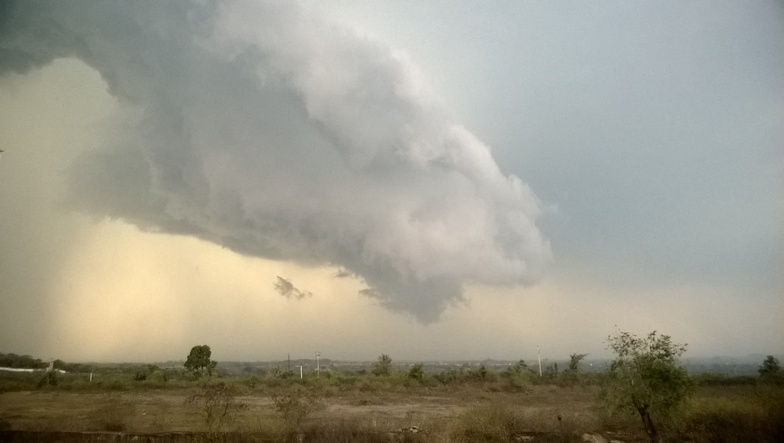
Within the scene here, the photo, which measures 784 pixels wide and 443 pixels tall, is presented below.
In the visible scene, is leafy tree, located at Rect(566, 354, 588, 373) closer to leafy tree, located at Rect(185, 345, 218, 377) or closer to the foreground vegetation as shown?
the foreground vegetation

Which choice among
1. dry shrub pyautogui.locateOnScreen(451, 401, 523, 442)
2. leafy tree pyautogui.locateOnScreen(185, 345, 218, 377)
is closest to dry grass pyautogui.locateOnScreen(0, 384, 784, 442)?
dry shrub pyautogui.locateOnScreen(451, 401, 523, 442)

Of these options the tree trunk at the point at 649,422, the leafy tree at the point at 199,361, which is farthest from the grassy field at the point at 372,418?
the leafy tree at the point at 199,361

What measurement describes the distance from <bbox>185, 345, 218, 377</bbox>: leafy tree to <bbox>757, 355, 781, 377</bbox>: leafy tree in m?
62.5

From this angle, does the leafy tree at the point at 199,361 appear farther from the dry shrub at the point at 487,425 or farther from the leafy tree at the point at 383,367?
the dry shrub at the point at 487,425

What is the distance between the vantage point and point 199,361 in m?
61.2

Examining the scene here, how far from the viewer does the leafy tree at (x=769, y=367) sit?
38.8 metres

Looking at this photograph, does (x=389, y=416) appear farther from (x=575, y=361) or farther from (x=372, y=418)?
(x=575, y=361)

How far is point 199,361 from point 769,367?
214 feet

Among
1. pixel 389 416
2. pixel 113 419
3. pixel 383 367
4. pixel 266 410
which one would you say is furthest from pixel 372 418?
pixel 383 367

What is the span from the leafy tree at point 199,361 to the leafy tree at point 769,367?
62468 mm

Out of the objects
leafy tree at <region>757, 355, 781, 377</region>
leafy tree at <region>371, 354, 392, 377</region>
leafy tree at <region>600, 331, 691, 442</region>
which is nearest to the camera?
leafy tree at <region>600, 331, 691, 442</region>

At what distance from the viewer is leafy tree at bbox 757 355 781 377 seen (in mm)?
38812

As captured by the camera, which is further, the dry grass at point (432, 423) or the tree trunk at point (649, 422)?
the dry grass at point (432, 423)

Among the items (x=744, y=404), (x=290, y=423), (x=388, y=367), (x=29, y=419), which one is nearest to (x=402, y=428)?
(x=290, y=423)
